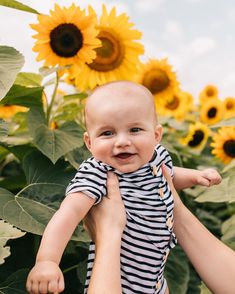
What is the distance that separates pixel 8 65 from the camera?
152cm

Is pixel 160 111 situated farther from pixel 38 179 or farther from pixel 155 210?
pixel 155 210

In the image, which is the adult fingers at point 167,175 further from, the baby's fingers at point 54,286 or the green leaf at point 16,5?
the green leaf at point 16,5

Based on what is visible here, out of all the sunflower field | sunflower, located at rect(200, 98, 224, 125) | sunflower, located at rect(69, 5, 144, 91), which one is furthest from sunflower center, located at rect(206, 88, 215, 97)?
sunflower, located at rect(69, 5, 144, 91)

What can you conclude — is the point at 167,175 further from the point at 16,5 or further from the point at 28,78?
the point at 28,78

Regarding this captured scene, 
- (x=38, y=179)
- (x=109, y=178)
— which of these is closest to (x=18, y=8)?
(x=38, y=179)

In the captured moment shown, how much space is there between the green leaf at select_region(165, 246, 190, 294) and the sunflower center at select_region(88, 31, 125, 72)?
2.71ft

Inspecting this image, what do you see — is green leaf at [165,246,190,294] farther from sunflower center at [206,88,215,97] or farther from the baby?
sunflower center at [206,88,215,97]

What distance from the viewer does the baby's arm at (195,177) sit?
1.51 metres

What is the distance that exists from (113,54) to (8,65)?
3.14 ft

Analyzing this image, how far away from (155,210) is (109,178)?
143 millimetres

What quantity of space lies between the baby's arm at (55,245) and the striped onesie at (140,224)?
0.28ft

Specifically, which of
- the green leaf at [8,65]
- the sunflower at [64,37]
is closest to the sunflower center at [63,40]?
the sunflower at [64,37]

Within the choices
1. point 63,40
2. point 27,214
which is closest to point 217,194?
point 63,40

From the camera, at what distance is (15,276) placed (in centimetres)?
152
